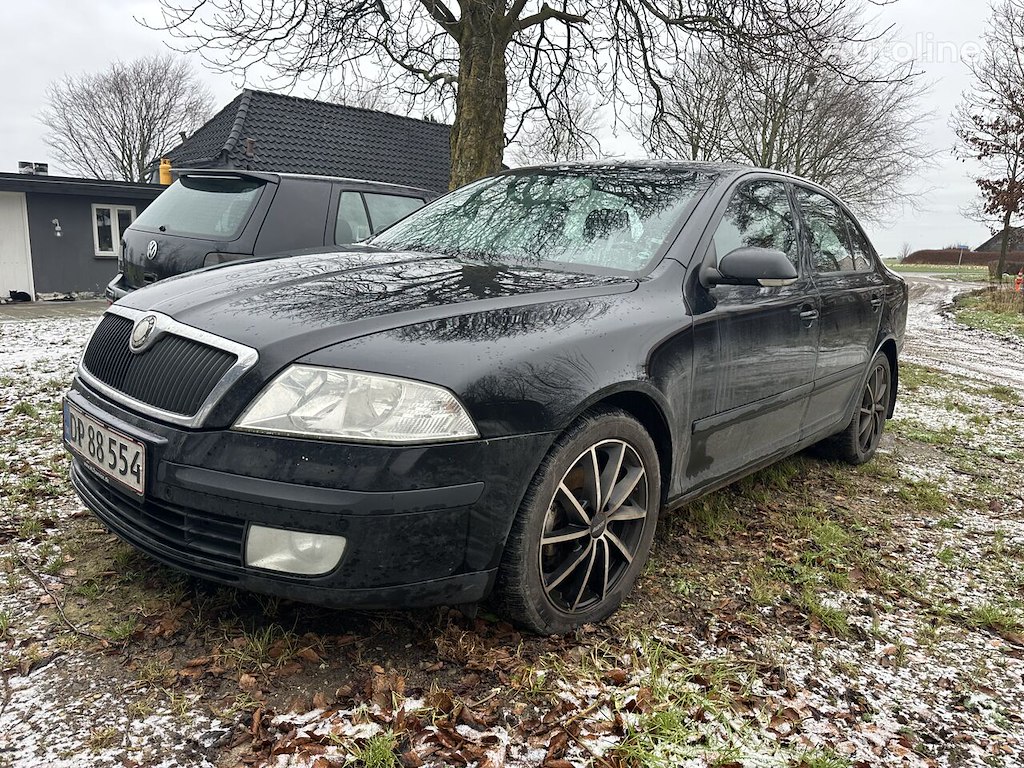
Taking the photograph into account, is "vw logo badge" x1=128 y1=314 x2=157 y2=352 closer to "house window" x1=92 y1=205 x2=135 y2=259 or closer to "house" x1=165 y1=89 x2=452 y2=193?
"house" x1=165 y1=89 x2=452 y2=193

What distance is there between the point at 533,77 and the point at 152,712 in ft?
40.3

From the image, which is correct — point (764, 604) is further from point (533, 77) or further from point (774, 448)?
point (533, 77)

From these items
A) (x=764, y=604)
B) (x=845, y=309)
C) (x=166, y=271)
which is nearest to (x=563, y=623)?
(x=764, y=604)

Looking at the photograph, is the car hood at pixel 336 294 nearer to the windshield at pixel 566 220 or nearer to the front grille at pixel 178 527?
the windshield at pixel 566 220

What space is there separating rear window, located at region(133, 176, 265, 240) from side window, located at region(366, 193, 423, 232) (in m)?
1.05

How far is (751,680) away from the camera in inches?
90.1

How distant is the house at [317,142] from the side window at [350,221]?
33.2 ft

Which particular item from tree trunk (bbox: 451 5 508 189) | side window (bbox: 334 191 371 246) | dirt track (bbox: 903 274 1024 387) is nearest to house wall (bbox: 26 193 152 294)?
tree trunk (bbox: 451 5 508 189)

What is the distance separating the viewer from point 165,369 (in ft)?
7.15

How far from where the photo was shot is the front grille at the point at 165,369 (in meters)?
2.06

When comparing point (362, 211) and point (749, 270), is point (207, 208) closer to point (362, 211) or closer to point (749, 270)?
point (362, 211)

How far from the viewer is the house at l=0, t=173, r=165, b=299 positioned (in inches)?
644

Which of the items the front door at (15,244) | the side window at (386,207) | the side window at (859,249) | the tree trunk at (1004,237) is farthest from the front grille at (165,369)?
the tree trunk at (1004,237)

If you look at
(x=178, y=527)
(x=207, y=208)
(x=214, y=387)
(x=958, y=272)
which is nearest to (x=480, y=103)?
(x=207, y=208)
